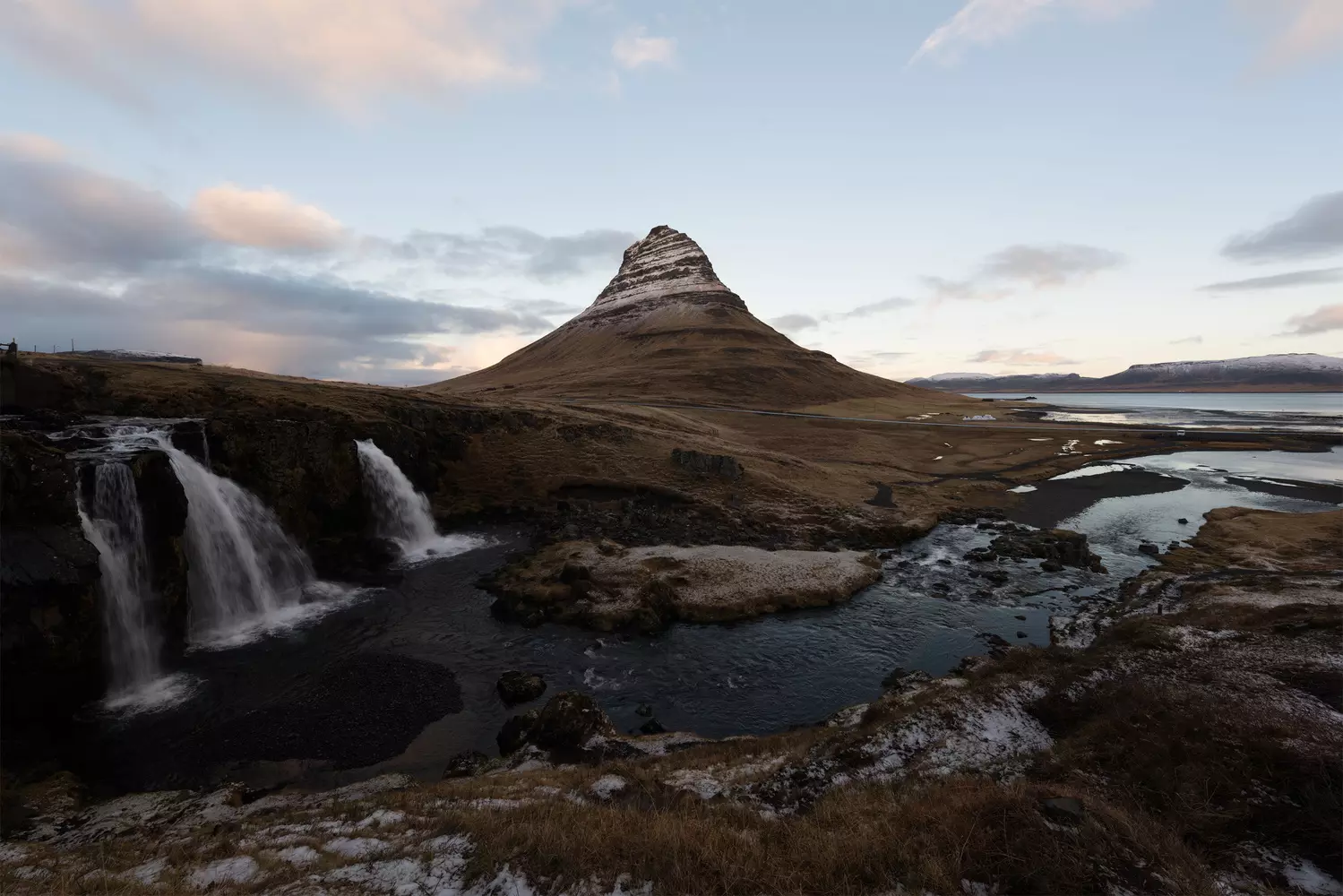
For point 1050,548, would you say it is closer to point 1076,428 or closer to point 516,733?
point 516,733

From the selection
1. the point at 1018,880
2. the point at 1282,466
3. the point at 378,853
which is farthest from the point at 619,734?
the point at 1282,466

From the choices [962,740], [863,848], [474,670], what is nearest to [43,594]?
[474,670]

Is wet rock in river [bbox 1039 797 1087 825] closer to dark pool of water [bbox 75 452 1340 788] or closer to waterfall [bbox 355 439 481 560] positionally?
dark pool of water [bbox 75 452 1340 788]

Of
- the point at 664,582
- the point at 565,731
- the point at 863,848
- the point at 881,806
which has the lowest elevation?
the point at 565,731

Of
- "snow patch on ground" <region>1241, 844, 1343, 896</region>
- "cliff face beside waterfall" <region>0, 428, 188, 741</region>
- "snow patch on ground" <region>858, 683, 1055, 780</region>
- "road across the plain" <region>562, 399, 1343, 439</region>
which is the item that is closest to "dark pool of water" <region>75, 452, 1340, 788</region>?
"cliff face beside waterfall" <region>0, 428, 188, 741</region>

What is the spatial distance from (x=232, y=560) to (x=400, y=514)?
48.1 feet

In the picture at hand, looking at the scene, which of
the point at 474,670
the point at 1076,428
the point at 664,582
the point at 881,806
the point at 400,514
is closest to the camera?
the point at 881,806

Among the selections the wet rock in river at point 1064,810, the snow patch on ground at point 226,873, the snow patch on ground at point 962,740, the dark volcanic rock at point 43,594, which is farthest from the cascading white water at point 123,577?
the wet rock in river at point 1064,810

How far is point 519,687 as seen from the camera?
23.8m

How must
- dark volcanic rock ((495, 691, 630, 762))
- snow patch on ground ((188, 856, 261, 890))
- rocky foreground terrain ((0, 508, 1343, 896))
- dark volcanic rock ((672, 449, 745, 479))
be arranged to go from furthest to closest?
dark volcanic rock ((672, 449, 745, 479))
dark volcanic rock ((495, 691, 630, 762))
snow patch on ground ((188, 856, 261, 890))
rocky foreground terrain ((0, 508, 1343, 896))

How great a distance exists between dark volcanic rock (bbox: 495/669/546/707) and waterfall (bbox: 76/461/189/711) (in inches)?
514

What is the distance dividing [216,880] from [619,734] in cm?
1210

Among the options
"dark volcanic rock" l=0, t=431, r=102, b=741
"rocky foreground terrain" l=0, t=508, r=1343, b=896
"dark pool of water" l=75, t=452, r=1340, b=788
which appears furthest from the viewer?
"dark volcanic rock" l=0, t=431, r=102, b=741

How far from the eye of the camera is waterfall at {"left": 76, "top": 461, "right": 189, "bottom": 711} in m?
23.3
